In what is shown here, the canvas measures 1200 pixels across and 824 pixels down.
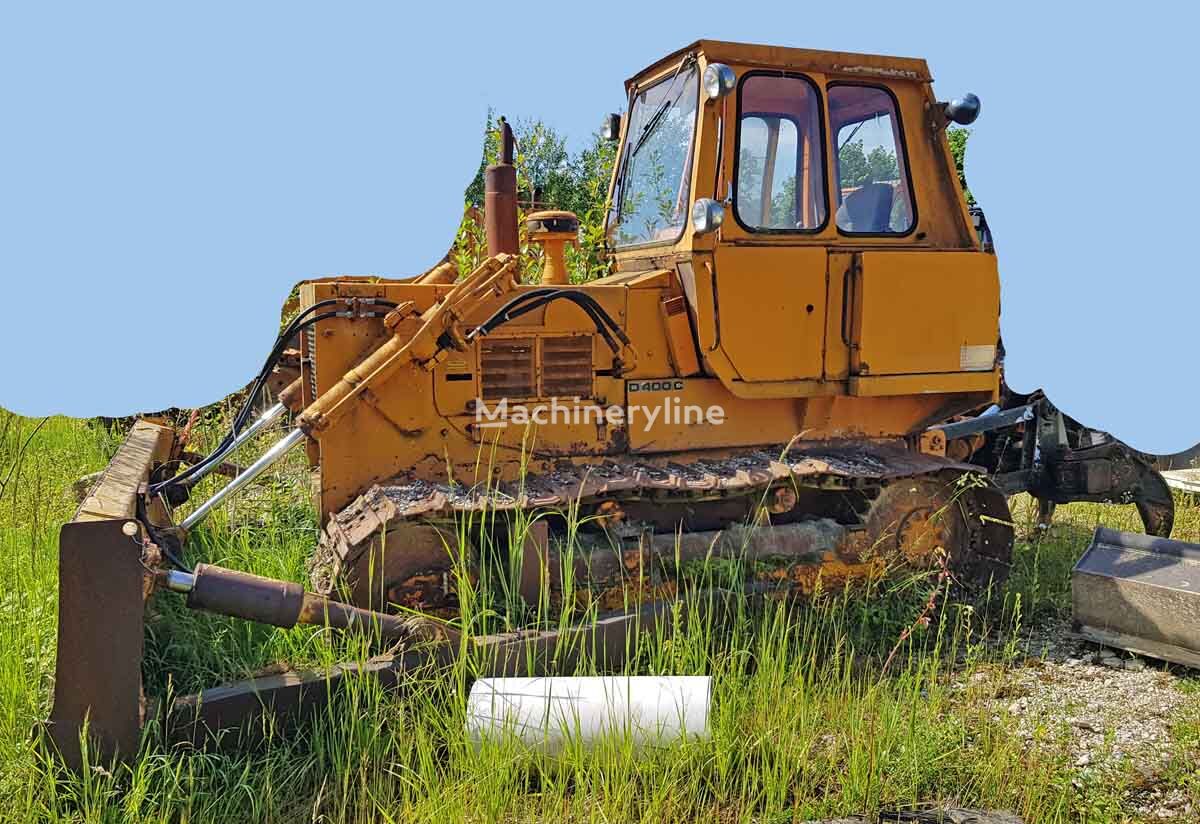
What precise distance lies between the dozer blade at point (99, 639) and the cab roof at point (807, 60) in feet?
11.2

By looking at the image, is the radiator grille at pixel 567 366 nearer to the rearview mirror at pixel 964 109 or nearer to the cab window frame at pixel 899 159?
the cab window frame at pixel 899 159

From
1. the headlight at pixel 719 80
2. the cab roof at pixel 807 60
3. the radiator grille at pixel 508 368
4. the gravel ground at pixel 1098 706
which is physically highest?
the cab roof at pixel 807 60

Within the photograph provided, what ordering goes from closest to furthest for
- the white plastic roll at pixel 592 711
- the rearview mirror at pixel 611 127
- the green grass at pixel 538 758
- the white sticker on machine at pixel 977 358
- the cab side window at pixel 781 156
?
the green grass at pixel 538 758, the white plastic roll at pixel 592 711, the cab side window at pixel 781 156, the white sticker on machine at pixel 977 358, the rearview mirror at pixel 611 127

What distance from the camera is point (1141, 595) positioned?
4.62 meters

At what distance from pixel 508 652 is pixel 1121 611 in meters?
2.98

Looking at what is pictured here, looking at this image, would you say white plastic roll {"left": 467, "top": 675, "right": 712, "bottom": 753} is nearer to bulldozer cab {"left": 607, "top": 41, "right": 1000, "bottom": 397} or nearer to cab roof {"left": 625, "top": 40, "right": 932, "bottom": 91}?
bulldozer cab {"left": 607, "top": 41, "right": 1000, "bottom": 397}

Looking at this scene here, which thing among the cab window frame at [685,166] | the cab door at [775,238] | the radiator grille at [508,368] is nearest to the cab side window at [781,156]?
the cab door at [775,238]

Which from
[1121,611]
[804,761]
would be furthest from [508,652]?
[1121,611]

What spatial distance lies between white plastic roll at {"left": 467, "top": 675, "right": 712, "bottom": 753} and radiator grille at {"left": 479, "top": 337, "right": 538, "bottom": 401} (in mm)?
1638

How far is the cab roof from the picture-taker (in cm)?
484

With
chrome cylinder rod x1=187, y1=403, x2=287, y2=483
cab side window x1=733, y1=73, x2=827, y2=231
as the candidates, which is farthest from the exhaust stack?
chrome cylinder rod x1=187, y1=403, x2=287, y2=483

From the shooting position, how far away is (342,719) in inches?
139

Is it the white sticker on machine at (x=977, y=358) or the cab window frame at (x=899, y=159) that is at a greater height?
the cab window frame at (x=899, y=159)

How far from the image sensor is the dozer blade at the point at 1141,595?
14.7ft
